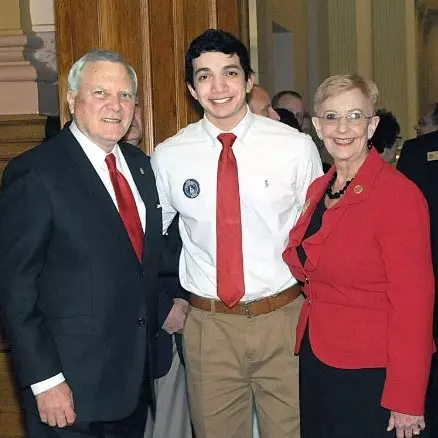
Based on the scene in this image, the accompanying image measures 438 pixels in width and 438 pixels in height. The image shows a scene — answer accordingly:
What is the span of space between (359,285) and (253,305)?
1.47ft

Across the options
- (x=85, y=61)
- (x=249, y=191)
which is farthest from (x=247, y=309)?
(x=85, y=61)

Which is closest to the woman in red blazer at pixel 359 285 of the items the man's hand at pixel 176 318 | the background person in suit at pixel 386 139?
the man's hand at pixel 176 318

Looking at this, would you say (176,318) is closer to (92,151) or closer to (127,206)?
(127,206)

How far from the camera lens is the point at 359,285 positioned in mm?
2668

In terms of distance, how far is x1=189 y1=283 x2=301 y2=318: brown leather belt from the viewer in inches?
118

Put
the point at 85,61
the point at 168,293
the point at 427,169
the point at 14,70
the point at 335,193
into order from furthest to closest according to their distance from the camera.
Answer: the point at 14,70, the point at 427,169, the point at 168,293, the point at 335,193, the point at 85,61

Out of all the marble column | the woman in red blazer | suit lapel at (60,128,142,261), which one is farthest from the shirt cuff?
the marble column

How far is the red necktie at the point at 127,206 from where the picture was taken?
2.71 m

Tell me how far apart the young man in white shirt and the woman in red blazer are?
11 cm

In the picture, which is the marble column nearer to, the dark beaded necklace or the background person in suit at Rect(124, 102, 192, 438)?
the background person in suit at Rect(124, 102, 192, 438)

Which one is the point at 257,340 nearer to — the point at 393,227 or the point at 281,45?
the point at 393,227

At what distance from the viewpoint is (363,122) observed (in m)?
2.80

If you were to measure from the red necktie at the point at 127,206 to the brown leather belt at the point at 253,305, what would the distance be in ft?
1.28

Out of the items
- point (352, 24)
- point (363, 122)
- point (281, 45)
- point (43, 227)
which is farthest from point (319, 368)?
point (352, 24)
